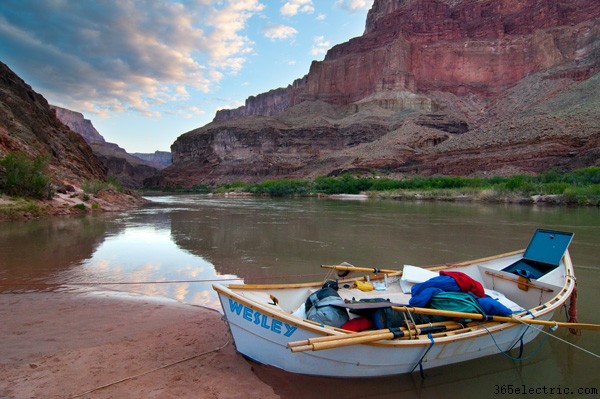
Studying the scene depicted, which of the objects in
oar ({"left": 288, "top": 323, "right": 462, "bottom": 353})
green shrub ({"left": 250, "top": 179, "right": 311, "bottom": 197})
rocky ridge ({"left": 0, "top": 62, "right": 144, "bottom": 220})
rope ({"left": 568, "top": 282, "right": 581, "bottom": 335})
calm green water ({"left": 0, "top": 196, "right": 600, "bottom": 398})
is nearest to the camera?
oar ({"left": 288, "top": 323, "right": 462, "bottom": 353})

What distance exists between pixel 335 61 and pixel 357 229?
443 feet

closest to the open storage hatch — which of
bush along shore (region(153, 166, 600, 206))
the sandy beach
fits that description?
the sandy beach

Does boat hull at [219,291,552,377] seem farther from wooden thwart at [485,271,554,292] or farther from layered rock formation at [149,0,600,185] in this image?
layered rock formation at [149,0,600,185]

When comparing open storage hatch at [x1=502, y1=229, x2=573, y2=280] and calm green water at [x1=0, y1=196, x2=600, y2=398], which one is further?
open storage hatch at [x1=502, y1=229, x2=573, y2=280]

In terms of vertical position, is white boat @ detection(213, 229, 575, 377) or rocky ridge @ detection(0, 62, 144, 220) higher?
rocky ridge @ detection(0, 62, 144, 220)

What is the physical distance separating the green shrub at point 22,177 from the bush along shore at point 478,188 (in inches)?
1548

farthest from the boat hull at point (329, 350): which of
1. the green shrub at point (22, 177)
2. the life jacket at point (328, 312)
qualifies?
the green shrub at point (22, 177)

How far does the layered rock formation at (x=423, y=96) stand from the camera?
76.0 metres

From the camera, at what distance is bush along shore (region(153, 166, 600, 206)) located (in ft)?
108

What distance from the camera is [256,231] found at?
17391 millimetres

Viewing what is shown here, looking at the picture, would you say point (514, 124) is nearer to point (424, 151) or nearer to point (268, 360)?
point (424, 151)

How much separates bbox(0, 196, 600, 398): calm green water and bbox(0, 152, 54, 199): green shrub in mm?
4251

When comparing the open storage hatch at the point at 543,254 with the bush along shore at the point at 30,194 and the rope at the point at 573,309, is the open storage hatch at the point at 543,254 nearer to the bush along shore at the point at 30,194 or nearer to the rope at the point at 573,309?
the rope at the point at 573,309

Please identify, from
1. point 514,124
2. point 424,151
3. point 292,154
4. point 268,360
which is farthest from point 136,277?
point 292,154
